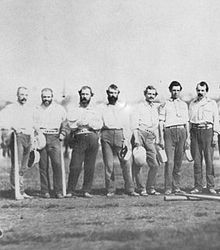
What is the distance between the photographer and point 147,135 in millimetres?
5070

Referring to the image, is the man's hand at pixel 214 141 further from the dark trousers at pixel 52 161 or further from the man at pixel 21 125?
the man at pixel 21 125

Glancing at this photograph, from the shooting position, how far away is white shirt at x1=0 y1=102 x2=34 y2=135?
4898mm

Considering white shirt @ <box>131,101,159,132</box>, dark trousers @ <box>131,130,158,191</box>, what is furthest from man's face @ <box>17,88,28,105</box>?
dark trousers @ <box>131,130,158,191</box>

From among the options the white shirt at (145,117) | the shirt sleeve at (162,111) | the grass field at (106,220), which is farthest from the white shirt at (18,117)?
the shirt sleeve at (162,111)

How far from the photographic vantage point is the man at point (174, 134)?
5.09 m

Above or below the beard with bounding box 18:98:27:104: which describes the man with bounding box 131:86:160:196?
below

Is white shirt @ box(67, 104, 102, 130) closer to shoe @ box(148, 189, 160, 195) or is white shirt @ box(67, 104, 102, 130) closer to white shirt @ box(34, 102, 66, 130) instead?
white shirt @ box(34, 102, 66, 130)

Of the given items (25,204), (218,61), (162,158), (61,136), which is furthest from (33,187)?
(218,61)

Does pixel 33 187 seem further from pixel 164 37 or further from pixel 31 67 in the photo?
pixel 164 37

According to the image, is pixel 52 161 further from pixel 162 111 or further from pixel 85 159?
pixel 162 111

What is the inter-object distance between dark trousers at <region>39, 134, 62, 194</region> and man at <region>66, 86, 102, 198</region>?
12cm

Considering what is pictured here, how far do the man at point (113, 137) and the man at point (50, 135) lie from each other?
0.42 meters

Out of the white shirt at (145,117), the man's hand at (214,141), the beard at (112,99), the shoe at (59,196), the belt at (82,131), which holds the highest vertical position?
the beard at (112,99)

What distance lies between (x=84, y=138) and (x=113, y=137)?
0.28m
